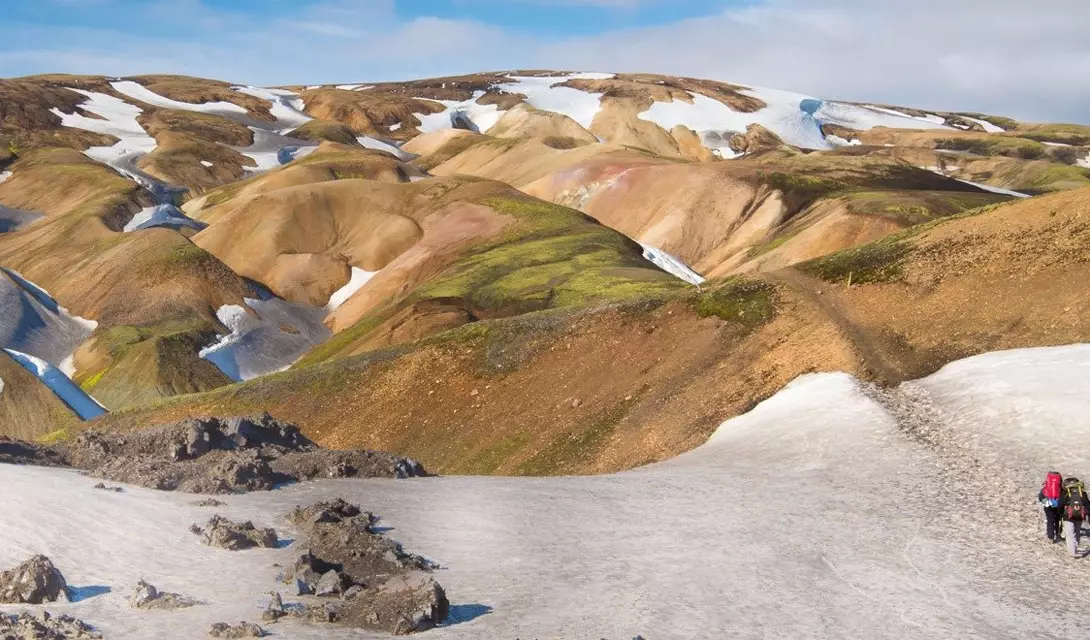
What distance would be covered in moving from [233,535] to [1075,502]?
1784cm

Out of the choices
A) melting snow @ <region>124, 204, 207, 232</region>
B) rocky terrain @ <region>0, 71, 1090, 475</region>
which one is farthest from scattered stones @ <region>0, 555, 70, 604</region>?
melting snow @ <region>124, 204, 207, 232</region>

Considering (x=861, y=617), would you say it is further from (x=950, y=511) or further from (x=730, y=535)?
(x=950, y=511)

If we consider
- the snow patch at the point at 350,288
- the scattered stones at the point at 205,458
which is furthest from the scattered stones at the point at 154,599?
the snow patch at the point at 350,288

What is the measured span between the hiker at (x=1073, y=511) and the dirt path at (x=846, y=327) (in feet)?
50.1

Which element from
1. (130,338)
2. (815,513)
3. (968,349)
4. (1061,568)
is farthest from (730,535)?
(130,338)

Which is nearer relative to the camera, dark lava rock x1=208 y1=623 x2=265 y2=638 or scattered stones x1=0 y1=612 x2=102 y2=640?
scattered stones x1=0 y1=612 x2=102 y2=640

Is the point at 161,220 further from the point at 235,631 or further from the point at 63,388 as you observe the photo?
the point at 235,631

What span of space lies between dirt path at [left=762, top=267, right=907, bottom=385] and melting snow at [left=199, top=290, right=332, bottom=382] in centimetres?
5674

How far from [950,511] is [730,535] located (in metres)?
5.75

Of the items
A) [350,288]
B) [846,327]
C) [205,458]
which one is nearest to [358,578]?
[205,458]

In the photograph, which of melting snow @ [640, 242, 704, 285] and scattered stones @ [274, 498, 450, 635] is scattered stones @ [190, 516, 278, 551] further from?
melting snow @ [640, 242, 704, 285]

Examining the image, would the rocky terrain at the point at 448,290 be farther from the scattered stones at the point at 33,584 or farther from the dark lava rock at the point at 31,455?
the scattered stones at the point at 33,584

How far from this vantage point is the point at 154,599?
59.5 feet

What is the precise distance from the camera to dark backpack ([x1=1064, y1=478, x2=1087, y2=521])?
22719mm
